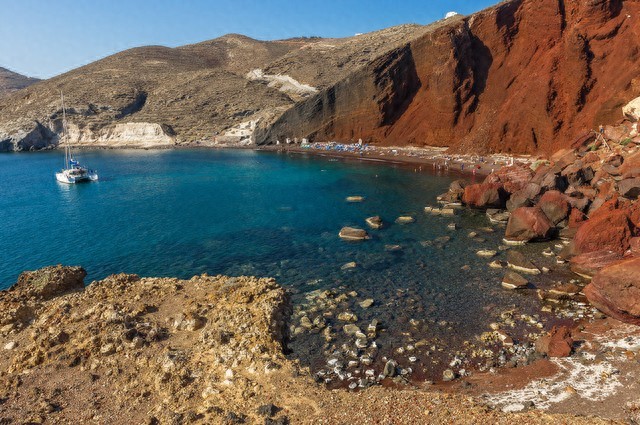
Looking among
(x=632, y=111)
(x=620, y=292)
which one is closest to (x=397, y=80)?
(x=632, y=111)

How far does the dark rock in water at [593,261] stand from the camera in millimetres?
26062

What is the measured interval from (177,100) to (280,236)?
11803cm

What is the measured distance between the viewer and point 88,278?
28500mm

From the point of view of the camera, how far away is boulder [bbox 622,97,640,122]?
43.2 m

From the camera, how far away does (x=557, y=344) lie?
1802 cm

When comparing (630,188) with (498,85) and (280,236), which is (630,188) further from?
(498,85)

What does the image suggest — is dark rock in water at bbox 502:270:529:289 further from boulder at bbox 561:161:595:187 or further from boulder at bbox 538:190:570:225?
boulder at bbox 561:161:595:187

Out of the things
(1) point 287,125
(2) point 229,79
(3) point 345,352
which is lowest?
(3) point 345,352

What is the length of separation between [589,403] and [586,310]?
966cm

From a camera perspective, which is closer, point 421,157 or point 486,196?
point 486,196

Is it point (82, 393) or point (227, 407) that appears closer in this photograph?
point (227, 407)

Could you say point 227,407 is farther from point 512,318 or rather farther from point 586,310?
point 586,310

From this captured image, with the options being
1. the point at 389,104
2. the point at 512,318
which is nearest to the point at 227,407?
the point at 512,318

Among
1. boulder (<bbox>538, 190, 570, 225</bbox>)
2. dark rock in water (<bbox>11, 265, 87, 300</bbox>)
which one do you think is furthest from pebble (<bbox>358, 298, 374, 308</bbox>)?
boulder (<bbox>538, 190, 570, 225</bbox>)
